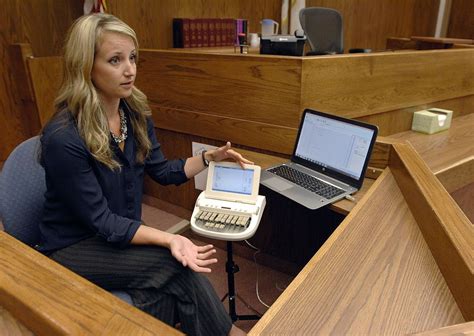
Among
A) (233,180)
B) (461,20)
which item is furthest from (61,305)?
(461,20)

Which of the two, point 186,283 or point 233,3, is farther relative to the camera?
point 233,3

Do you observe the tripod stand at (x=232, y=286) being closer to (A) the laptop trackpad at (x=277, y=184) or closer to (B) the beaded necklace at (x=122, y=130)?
(A) the laptop trackpad at (x=277, y=184)

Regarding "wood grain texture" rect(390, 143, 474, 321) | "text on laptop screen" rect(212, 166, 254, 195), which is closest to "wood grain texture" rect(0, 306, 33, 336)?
"wood grain texture" rect(390, 143, 474, 321)

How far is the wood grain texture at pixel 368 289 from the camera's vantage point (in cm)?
70

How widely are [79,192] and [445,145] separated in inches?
68.9

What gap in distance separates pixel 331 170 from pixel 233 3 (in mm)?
2373

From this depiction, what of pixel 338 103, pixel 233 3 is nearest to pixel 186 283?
pixel 338 103

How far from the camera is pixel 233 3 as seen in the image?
3.40 m

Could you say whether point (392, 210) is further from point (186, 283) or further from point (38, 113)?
point (38, 113)

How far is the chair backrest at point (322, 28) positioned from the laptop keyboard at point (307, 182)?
63.6 inches

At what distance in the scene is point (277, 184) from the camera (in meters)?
1.49

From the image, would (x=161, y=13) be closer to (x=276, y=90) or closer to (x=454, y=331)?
(x=276, y=90)

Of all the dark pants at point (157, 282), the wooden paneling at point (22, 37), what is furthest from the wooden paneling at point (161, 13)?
the dark pants at point (157, 282)

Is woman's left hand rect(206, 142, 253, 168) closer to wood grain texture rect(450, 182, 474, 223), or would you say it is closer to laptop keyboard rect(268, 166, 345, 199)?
laptop keyboard rect(268, 166, 345, 199)
